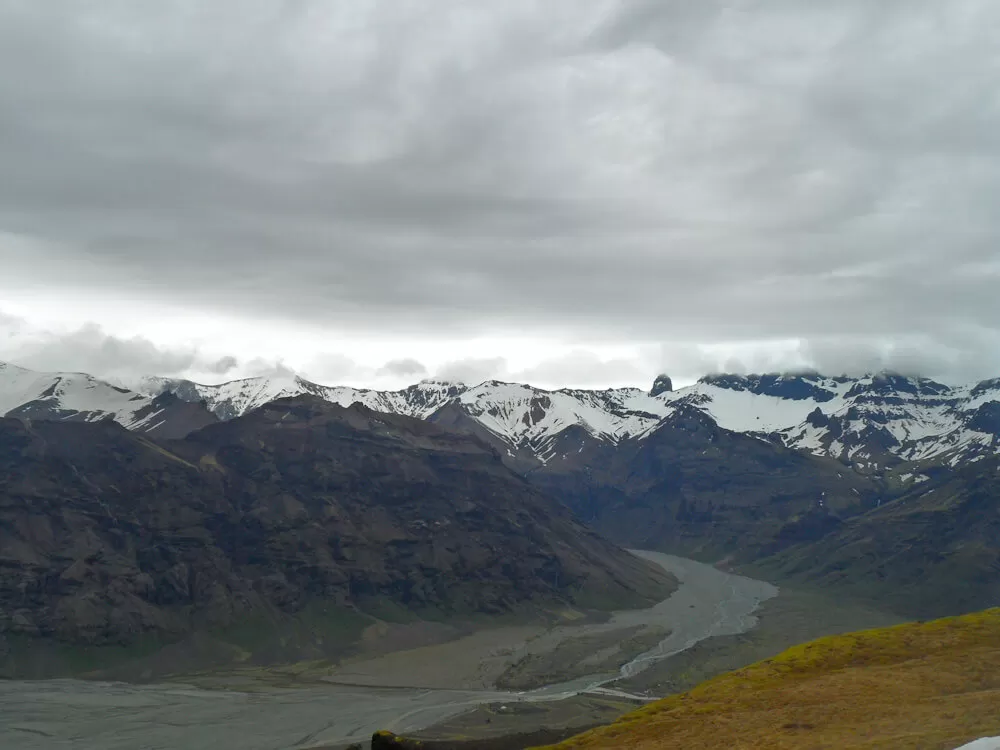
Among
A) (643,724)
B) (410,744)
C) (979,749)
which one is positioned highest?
(979,749)

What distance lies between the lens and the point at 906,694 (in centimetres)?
11481

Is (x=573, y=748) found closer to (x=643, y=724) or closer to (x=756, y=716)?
(x=643, y=724)

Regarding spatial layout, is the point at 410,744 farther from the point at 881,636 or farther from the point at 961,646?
the point at 961,646

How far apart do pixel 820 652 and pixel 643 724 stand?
3912cm

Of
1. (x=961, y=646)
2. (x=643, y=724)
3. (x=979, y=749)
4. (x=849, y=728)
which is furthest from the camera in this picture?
(x=961, y=646)

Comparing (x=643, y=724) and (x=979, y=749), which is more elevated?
(x=979, y=749)

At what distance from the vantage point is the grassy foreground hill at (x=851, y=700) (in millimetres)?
96500

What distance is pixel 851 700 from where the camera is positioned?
375 ft

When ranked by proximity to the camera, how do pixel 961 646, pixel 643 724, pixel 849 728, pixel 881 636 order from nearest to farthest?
pixel 849 728 → pixel 643 724 → pixel 961 646 → pixel 881 636

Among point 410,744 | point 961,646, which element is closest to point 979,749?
point 961,646

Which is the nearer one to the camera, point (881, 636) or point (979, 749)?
point (979, 749)

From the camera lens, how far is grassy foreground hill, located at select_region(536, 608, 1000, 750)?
96.5 meters

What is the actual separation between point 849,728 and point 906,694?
18291mm

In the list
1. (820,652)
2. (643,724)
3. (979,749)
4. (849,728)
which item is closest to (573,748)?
(643,724)
